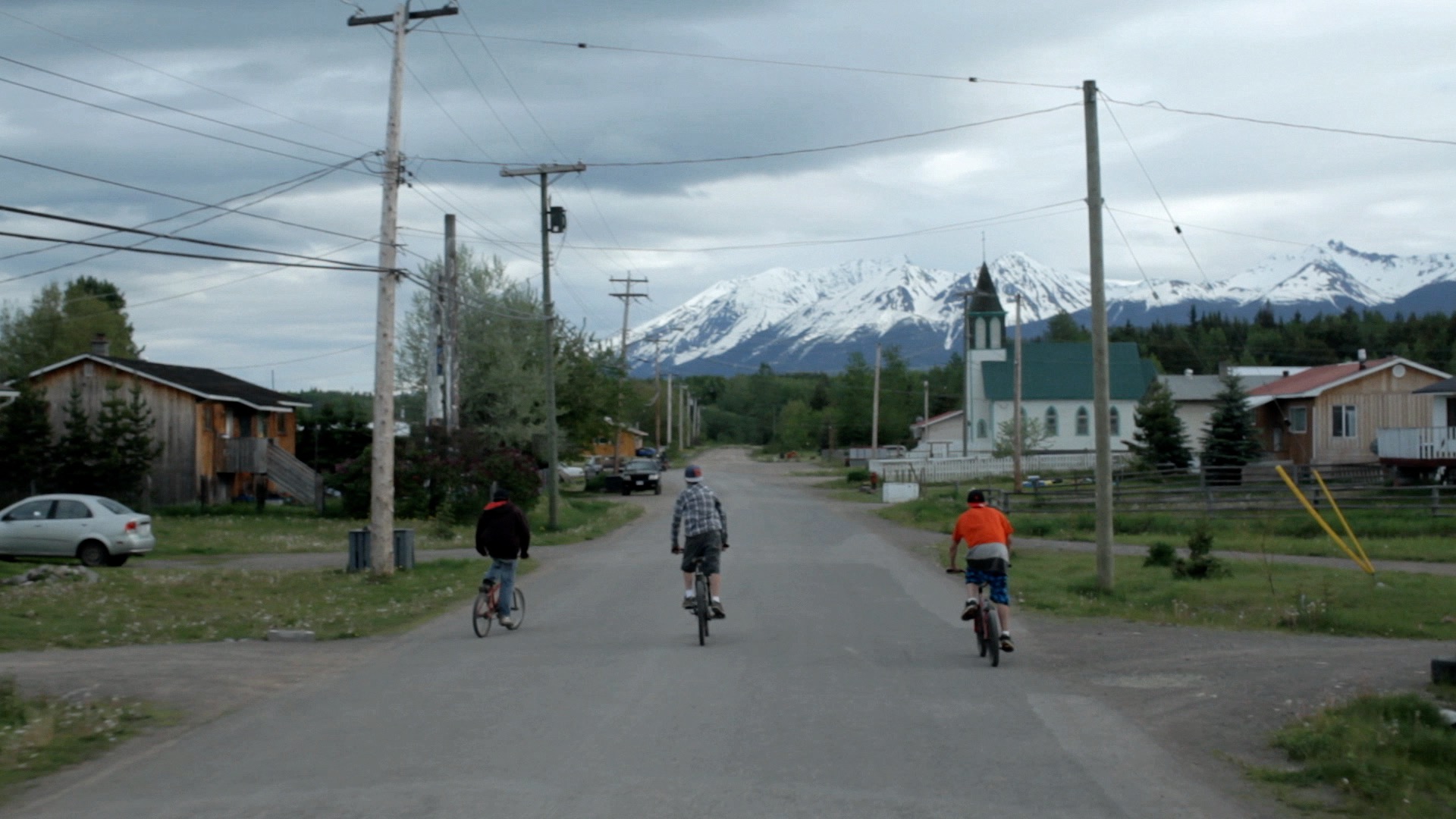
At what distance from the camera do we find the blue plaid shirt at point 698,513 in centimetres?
1425

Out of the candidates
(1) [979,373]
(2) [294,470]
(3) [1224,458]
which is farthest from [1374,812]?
(1) [979,373]

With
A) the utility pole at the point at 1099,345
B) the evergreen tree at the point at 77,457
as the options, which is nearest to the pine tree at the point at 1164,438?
the utility pole at the point at 1099,345

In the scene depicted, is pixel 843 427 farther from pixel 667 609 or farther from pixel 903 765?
pixel 903 765

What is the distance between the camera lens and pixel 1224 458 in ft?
171

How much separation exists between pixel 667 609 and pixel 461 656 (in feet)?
15.1

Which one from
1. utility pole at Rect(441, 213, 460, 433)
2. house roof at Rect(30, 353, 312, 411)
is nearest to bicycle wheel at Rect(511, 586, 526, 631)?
utility pole at Rect(441, 213, 460, 433)

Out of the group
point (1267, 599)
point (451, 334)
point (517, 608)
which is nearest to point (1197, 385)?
point (451, 334)

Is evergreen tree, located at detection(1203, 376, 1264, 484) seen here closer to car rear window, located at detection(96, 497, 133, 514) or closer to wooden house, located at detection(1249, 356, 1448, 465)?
wooden house, located at detection(1249, 356, 1448, 465)

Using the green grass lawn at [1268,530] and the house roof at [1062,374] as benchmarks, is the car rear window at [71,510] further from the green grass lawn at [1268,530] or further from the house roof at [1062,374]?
the house roof at [1062,374]

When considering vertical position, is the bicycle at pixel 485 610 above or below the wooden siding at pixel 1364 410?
below

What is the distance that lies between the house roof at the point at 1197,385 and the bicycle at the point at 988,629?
68.4 m

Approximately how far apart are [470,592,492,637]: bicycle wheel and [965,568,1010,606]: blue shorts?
5618mm

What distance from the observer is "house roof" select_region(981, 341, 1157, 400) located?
277ft

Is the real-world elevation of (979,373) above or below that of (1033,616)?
above
